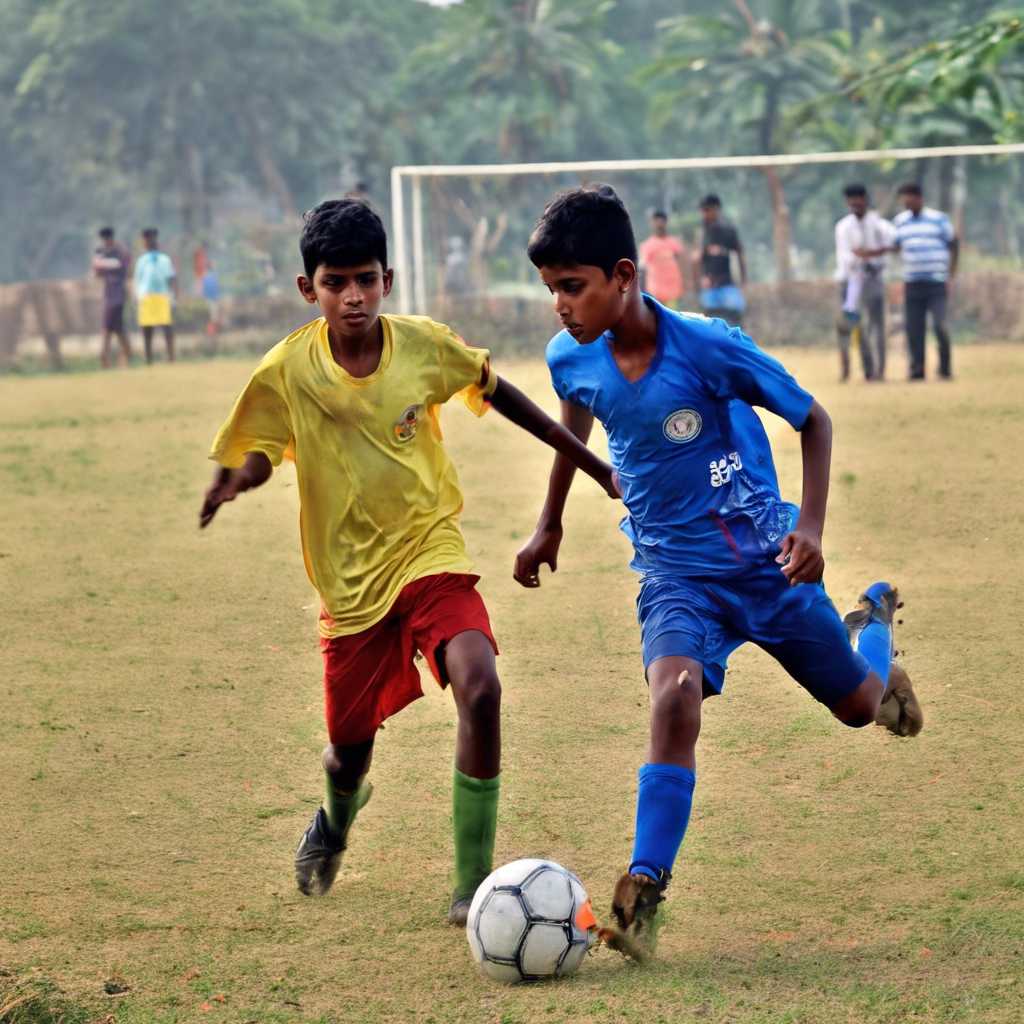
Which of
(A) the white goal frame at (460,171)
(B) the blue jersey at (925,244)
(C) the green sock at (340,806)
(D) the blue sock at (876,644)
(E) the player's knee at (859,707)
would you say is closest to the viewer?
(E) the player's knee at (859,707)

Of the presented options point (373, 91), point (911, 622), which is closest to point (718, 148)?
point (373, 91)

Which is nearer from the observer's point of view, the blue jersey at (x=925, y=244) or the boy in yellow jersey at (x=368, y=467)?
the boy in yellow jersey at (x=368, y=467)

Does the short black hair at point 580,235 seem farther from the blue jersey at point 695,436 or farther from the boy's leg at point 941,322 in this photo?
the boy's leg at point 941,322

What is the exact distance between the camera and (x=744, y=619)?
3.97 meters

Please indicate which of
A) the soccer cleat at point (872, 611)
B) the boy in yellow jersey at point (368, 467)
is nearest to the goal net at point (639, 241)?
the soccer cleat at point (872, 611)

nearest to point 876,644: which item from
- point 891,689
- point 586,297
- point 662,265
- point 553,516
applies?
point 891,689

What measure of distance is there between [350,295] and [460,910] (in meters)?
1.38

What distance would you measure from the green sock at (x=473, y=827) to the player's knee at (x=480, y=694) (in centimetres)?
15

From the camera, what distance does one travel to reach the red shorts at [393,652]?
400 centimetres

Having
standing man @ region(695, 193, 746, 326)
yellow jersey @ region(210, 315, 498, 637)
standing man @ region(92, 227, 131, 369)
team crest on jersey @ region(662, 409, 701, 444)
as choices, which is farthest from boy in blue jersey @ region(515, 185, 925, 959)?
standing man @ region(92, 227, 131, 369)

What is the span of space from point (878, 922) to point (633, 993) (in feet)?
2.15

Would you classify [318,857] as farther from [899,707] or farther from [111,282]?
[111,282]

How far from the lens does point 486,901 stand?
3.61 m

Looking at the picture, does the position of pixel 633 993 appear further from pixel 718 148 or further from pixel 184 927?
pixel 718 148
